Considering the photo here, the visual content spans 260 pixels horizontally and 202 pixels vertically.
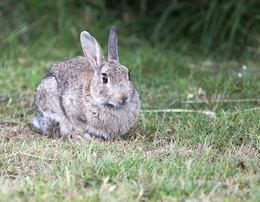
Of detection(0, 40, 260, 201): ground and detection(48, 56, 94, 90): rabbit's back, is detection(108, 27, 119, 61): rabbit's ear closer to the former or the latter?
detection(48, 56, 94, 90): rabbit's back

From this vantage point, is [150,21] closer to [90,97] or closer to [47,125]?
[47,125]

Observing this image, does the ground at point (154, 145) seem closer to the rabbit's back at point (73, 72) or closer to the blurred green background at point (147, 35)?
the blurred green background at point (147, 35)

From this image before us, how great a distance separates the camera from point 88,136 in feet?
15.6

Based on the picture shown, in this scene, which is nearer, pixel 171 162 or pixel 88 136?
pixel 171 162

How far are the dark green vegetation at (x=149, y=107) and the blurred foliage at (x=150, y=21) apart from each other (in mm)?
16

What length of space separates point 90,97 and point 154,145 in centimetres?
70

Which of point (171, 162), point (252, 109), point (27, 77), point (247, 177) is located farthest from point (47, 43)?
point (247, 177)

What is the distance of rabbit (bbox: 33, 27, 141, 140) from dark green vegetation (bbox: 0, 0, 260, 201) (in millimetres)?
206

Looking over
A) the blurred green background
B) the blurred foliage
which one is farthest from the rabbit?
the blurred foliage

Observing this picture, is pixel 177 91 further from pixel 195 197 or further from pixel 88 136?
pixel 195 197

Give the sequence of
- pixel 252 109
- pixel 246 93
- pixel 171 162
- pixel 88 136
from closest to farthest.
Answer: pixel 171 162, pixel 88 136, pixel 252 109, pixel 246 93

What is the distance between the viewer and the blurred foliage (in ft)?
25.1

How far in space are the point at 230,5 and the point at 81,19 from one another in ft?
6.82

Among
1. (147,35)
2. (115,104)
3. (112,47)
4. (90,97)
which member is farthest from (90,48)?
(147,35)
